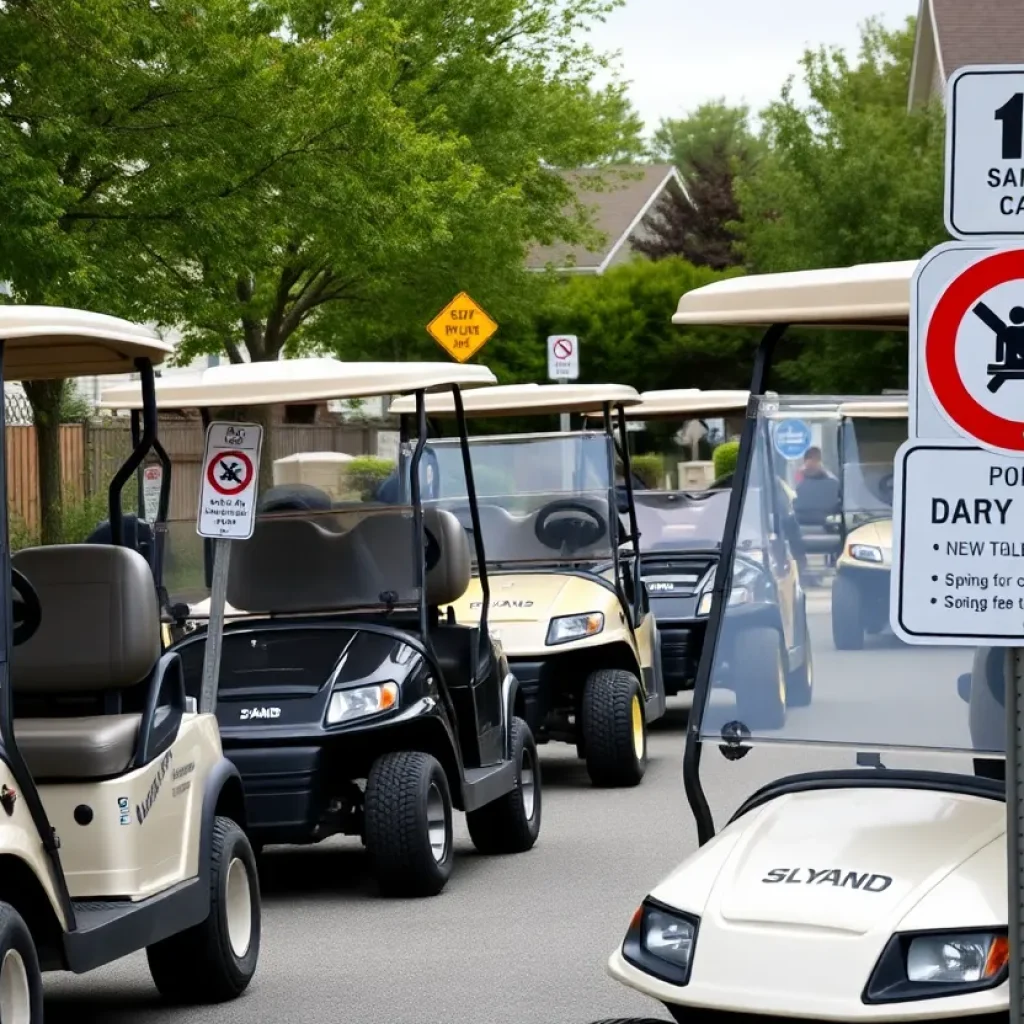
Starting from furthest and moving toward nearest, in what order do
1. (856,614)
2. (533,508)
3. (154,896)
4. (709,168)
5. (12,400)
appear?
(709,168) → (12,400) → (533,508) → (154,896) → (856,614)

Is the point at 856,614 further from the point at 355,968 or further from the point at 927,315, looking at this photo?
the point at 355,968

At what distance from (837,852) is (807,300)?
1387 mm

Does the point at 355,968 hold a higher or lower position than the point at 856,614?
lower

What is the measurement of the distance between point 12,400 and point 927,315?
1657cm

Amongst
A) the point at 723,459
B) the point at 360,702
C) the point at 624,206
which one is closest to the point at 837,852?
the point at 360,702

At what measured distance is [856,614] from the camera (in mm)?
5078

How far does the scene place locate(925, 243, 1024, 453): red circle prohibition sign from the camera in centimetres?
404

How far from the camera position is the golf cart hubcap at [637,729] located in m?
11.4

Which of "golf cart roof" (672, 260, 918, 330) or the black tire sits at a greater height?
"golf cart roof" (672, 260, 918, 330)

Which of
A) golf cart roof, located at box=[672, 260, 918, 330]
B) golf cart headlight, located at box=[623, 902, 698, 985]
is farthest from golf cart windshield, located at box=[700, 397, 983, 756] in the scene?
golf cart headlight, located at box=[623, 902, 698, 985]

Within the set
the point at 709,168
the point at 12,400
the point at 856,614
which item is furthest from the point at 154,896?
the point at 709,168

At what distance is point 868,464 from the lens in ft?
17.1

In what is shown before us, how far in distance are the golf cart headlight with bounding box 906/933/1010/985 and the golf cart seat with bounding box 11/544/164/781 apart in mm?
2592

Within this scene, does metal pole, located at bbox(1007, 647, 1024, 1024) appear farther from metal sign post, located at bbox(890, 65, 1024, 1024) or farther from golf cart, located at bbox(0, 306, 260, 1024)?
golf cart, located at bbox(0, 306, 260, 1024)
